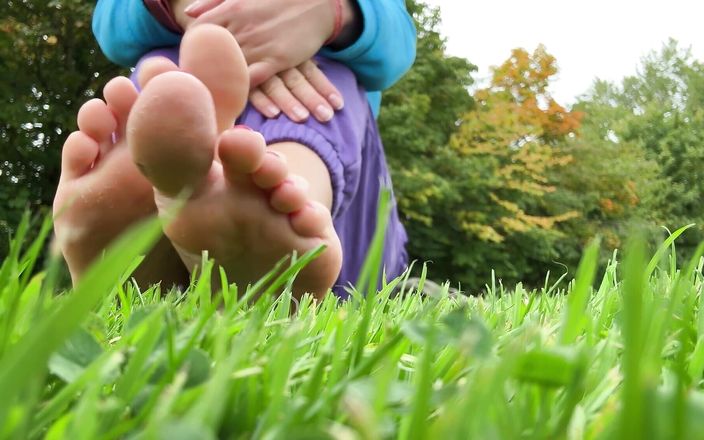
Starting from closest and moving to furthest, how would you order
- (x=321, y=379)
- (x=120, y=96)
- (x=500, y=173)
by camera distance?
(x=321, y=379)
(x=120, y=96)
(x=500, y=173)

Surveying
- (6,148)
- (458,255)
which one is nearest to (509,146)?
(458,255)

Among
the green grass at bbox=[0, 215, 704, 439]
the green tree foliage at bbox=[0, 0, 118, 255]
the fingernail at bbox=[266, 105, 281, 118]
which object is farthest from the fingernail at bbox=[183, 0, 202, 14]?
the green tree foliage at bbox=[0, 0, 118, 255]

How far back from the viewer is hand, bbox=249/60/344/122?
1147 millimetres

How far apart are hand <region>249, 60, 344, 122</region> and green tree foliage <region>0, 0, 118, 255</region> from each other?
4.41 m

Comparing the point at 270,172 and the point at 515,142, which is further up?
the point at 270,172

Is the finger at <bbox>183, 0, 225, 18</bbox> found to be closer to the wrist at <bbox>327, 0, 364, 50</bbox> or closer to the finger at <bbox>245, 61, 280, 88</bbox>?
the finger at <bbox>245, 61, 280, 88</bbox>

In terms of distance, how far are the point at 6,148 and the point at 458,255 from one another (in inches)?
166

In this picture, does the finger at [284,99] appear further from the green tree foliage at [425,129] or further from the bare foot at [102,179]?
the green tree foliage at [425,129]

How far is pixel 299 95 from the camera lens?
3.89 feet

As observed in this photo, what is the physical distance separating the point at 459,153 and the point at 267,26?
6262 mm

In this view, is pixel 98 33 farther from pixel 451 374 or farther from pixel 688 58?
pixel 688 58

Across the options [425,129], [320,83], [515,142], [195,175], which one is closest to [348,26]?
[320,83]

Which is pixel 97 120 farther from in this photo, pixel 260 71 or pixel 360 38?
pixel 360 38

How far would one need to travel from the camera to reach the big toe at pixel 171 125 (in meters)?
0.62
